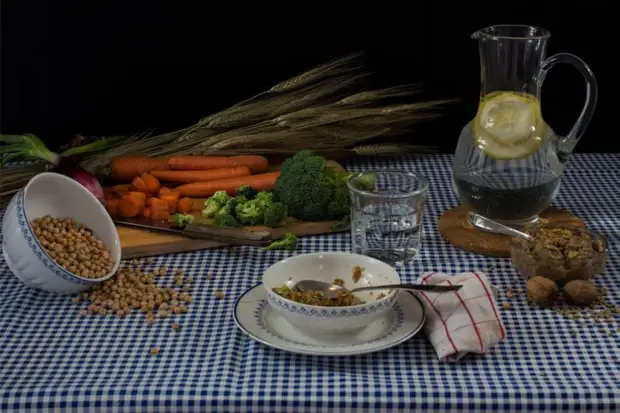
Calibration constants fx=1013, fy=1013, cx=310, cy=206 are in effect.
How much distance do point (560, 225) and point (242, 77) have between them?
1.26 m

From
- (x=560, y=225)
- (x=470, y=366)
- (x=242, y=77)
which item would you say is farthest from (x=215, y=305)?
(x=242, y=77)

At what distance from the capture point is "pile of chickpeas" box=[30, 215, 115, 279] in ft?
6.63

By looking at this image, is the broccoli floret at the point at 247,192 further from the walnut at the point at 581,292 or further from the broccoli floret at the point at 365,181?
the walnut at the point at 581,292

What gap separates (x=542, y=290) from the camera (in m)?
Answer: 1.94

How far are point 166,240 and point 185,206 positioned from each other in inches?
9.4

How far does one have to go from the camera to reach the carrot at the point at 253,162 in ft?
8.91

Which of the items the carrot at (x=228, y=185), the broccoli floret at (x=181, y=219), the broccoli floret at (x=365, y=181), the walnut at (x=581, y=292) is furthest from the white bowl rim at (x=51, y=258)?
the walnut at (x=581, y=292)

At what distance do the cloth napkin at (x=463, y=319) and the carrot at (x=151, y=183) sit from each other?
3.06 feet

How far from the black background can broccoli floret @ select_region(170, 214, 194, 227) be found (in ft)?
2.59

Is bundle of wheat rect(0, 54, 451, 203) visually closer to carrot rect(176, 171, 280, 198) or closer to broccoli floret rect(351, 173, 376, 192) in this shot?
carrot rect(176, 171, 280, 198)

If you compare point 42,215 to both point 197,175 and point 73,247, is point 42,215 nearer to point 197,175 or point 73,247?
point 73,247

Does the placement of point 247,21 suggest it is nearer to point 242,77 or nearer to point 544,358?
point 242,77

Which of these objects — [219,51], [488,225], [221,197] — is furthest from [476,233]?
[219,51]

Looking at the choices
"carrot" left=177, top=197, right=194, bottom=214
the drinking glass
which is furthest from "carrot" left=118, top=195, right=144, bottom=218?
the drinking glass
